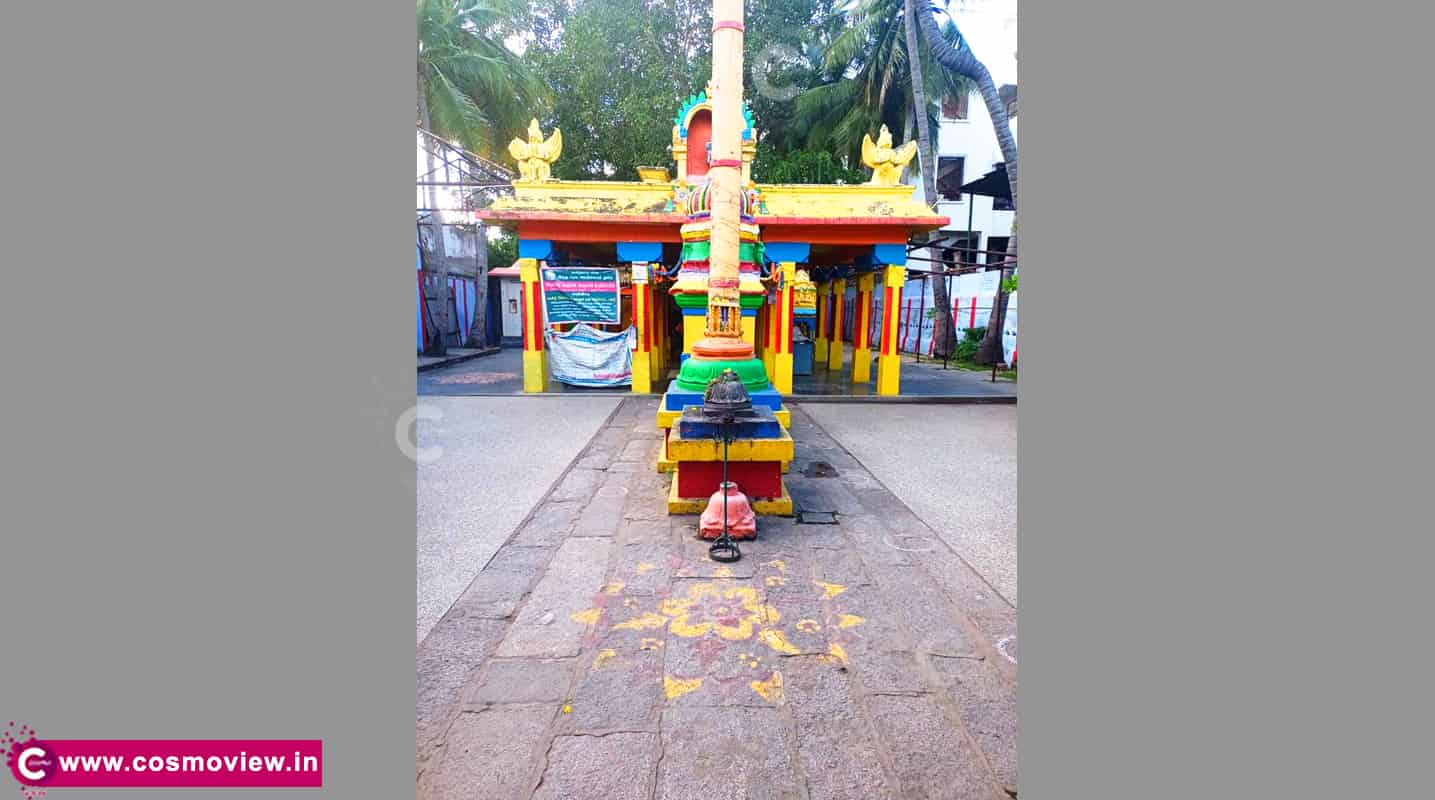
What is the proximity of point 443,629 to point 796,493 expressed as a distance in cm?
288

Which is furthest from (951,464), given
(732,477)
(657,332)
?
(657,332)

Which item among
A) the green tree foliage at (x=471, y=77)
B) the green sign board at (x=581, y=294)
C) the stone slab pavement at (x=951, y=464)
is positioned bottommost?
the stone slab pavement at (x=951, y=464)

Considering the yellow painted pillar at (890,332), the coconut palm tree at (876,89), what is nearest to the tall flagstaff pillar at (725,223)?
the yellow painted pillar at (890,332)

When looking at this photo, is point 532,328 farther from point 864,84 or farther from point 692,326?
point 864,84

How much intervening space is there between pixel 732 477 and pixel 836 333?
421 inches

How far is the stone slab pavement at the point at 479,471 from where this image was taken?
3600mm

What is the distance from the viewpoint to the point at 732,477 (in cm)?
449

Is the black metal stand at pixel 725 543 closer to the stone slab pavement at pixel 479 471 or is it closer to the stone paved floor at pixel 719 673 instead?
the stone paved floor at pixel 719 673

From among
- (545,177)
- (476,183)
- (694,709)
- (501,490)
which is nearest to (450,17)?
(476,183)

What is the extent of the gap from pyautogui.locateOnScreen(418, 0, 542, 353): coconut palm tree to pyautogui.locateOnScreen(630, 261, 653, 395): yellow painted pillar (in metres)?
6.28

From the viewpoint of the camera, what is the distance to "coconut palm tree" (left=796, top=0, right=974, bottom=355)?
15688 mm

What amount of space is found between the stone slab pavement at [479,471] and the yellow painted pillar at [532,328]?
0.62m

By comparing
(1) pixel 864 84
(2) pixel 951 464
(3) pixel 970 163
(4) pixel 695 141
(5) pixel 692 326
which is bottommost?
(2) pixel 951 464

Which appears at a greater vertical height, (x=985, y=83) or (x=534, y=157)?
(x=985, y=83)
